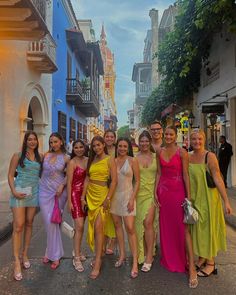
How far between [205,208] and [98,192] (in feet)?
4.30

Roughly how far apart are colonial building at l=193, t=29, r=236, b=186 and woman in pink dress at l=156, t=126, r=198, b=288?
7771 mm

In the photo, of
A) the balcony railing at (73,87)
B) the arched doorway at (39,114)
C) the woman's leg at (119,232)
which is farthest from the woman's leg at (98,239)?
the balcony railing at (73,87)

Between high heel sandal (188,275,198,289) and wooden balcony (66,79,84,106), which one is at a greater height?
wooden balcony (66,79,84,106)

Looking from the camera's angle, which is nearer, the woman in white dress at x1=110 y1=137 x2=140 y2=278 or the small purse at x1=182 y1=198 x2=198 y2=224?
the small purse at x1=182 y1=198 x2=198 y2=224

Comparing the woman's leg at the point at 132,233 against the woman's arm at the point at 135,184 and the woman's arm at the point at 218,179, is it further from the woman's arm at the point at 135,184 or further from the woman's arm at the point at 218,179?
the woman's arm at the point at 218,179

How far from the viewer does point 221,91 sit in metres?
12.6

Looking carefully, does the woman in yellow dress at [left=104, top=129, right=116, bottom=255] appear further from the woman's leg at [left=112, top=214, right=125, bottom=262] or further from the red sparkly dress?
the red sparkly dress

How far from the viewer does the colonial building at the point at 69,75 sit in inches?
690

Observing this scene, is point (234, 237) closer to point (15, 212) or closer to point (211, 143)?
point (15, 212)

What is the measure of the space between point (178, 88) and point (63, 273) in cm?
1355

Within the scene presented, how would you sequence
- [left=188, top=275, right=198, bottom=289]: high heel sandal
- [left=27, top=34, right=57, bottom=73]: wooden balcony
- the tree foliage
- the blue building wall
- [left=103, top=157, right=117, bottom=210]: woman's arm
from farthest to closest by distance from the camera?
the blue building wall, [left=27, top=34, right=57, bottom=73]: wooden balcony, the tree foliage, [left=103, top=157, right=117, bottom=210]: woman's arm, [left=188, top=275, right=198, bottom=289]: high heel sandal

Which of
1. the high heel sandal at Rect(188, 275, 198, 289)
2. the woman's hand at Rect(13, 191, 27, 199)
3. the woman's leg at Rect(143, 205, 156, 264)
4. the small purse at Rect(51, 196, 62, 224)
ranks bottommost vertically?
the high heel sandal at Rect(188, 275, 198, 289)

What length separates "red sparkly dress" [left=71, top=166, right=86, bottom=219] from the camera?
4.50 metres

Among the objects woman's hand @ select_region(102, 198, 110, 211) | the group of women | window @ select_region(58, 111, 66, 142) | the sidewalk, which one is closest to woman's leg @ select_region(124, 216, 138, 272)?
the group of women
